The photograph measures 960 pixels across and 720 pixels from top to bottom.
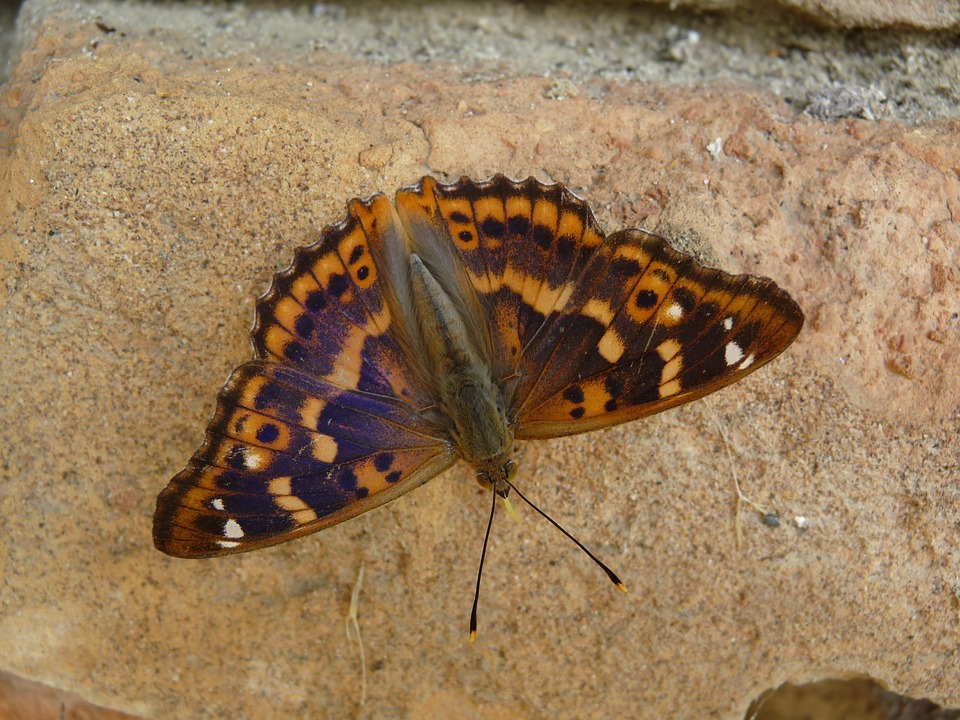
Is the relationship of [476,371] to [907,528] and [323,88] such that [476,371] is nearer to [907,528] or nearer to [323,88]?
[323,88]

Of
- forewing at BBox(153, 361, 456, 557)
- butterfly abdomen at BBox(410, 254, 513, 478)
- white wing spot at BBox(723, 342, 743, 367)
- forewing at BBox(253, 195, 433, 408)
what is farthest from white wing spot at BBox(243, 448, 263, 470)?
white wing spot at BBox(723, 342, 743, 367)

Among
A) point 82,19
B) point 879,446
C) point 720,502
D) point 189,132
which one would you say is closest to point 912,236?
point 879,446

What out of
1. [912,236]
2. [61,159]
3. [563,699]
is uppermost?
[61,159]

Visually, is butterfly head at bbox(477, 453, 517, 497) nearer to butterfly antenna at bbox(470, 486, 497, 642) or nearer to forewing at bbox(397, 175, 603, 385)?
butterfly antenna at bbox(470, 486, 497, 642)

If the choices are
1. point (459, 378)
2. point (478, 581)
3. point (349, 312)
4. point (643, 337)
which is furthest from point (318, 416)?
point (643, 337)

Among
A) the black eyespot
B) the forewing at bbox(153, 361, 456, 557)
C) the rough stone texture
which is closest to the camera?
the forewing at bbox(153, 361, 456, 557)

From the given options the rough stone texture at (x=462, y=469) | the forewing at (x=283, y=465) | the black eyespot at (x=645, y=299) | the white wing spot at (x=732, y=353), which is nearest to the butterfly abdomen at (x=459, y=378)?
the forewing at (x=283, y=465)

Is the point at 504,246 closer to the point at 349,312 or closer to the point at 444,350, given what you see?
the point at 444,350
